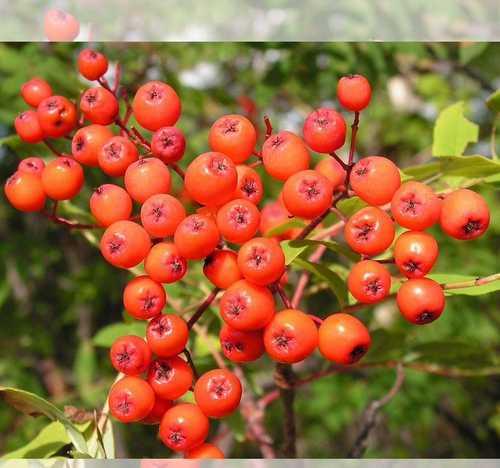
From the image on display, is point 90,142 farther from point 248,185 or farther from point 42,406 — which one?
point 42,406

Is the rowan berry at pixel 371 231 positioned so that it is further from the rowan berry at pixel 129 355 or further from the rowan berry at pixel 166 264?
the rowan berry at pixel 129 355

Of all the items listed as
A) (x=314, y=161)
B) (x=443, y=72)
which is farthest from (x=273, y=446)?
(x=443, y=72)

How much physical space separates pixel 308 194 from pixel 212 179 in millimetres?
230

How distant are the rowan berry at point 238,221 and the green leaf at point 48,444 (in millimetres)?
752

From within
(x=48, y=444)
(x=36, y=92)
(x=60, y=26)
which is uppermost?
(x=60, y=26)

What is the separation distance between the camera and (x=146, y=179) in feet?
5.41

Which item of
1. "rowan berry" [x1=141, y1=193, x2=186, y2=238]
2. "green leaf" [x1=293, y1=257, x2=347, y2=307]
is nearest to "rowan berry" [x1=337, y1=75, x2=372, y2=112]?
"green leaf" [x1=293, y1=257, x2=347, y2=307]

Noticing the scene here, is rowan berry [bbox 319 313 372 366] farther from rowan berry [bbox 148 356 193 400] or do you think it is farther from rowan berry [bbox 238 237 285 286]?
rowan berry [bbox 148 356 193 400]

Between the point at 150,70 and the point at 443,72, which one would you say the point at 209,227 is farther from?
the point at 443,72

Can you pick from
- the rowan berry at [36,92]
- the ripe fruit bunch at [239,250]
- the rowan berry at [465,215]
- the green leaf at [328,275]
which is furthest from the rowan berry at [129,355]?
the rowan berry at [36,92]

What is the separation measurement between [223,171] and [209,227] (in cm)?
14

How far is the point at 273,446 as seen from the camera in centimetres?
254

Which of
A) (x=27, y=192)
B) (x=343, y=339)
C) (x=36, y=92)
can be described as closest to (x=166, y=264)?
(x=343, y=339)

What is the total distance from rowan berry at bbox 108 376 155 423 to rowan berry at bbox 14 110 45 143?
864mm
